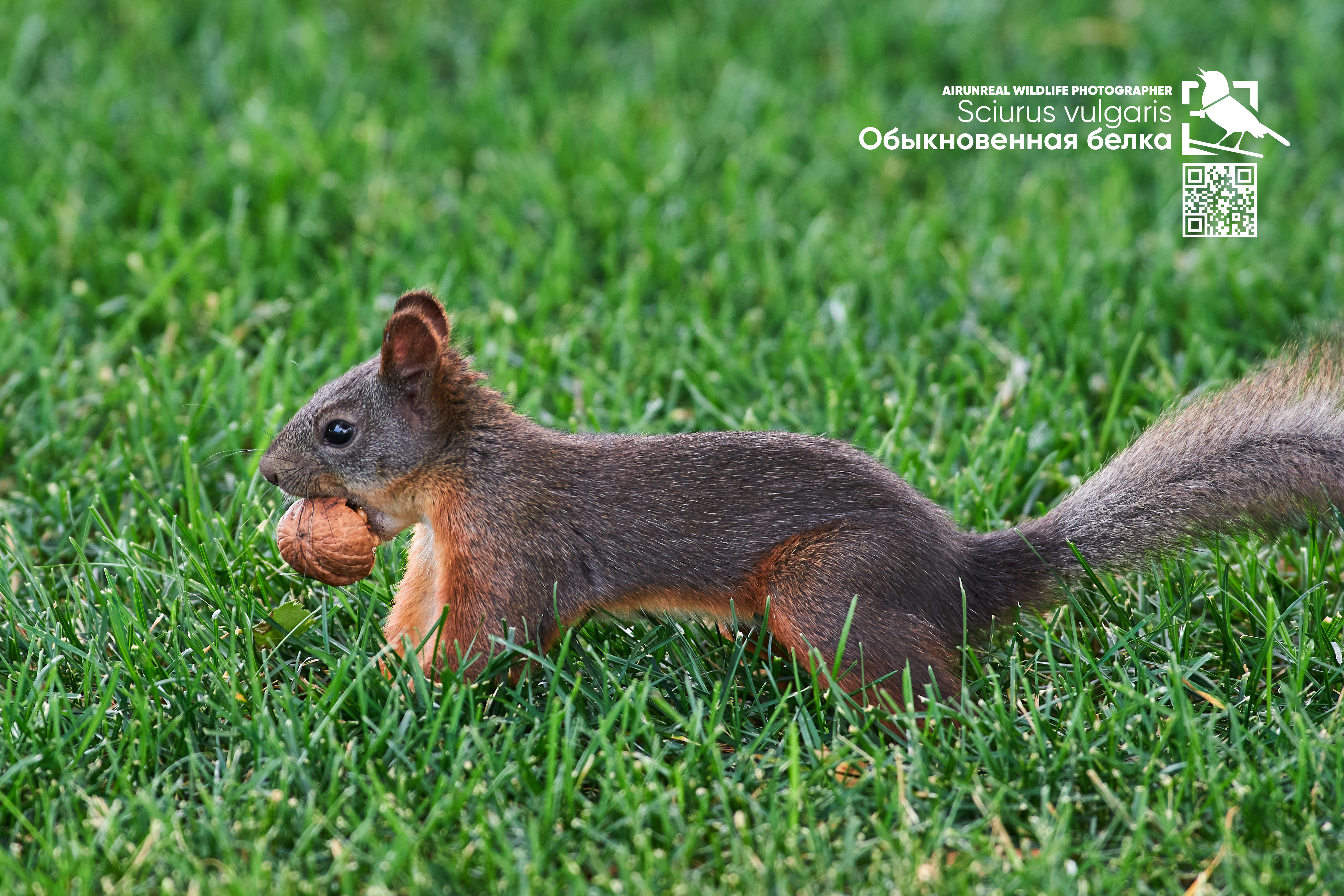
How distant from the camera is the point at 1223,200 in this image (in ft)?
17.4

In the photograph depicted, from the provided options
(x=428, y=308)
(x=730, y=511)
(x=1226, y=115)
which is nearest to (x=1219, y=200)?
(x=1226, y=115)

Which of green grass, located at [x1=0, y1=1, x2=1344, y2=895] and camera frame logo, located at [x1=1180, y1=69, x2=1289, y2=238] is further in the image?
camera frame logo, located at [x1=1180, y1=69, x2=1289, y2=238]

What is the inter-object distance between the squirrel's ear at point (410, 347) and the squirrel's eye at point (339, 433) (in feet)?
0.44

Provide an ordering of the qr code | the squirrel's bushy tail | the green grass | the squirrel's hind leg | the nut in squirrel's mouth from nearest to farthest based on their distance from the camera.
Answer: the green grass
the squirrel's hind leg
the squirrel's bushy tail
the nut in squirrel's mouth
the qr code

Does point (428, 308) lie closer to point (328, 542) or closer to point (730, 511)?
point (328, 542)

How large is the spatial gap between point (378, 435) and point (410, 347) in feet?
0.68

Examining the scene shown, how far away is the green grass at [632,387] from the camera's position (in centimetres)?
249

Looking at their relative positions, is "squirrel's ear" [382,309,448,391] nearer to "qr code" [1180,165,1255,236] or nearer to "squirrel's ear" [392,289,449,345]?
"squirrel's ear" [392,289,449,345]

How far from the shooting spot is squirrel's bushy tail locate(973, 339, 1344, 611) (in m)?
2.92

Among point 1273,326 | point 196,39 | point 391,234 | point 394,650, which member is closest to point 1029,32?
point 1273,326

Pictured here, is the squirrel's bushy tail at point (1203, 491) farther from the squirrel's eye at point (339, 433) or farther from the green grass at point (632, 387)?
the squirrel's eye at point (339, 433)

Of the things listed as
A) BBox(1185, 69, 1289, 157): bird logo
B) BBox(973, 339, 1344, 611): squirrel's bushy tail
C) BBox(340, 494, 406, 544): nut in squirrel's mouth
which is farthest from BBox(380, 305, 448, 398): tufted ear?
BBox(1185, 69, 1289, 157): bird logo

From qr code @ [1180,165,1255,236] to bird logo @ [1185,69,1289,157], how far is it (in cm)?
14

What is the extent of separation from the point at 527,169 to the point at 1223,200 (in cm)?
267
